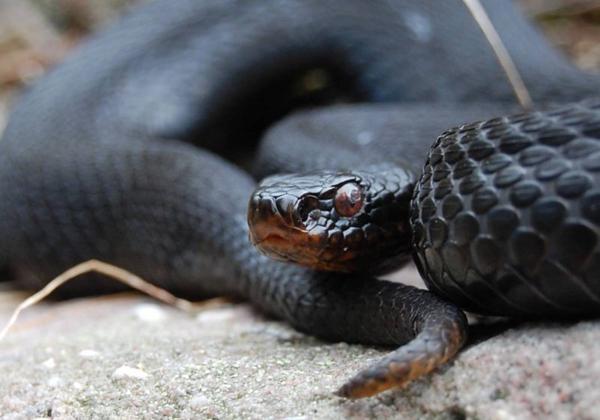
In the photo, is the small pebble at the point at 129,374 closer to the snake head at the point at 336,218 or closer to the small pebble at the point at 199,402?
the small pebble at the point at 199,402

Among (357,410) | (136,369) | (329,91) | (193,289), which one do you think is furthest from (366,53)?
(357,410)

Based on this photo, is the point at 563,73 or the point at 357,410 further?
the point at 563,73

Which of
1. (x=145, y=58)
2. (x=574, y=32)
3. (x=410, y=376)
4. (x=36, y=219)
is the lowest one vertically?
(x=574, y=32)

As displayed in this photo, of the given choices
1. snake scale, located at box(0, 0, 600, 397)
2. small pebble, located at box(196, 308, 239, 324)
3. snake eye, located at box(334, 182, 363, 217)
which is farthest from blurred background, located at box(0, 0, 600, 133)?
snake eye, located at box(334, 182, 363, 217)

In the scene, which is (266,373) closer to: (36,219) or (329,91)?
(36,219)

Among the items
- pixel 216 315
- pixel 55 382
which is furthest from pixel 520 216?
pixel 216 315

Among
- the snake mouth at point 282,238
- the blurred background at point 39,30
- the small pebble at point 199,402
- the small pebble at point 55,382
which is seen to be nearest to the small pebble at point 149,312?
the small pebble at point 55,382
